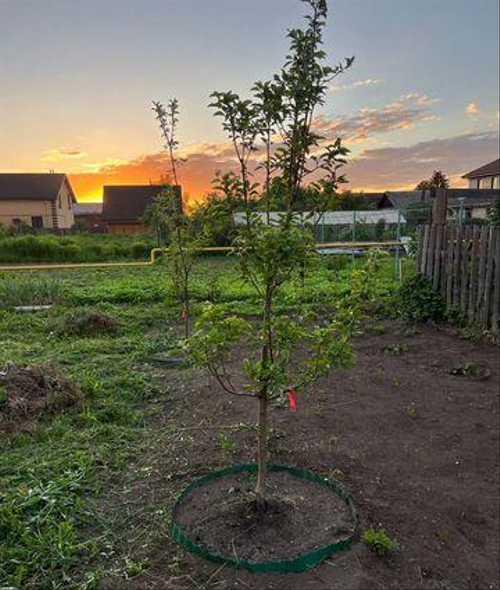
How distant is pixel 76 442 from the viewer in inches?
112

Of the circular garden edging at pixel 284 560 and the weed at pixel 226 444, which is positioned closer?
the circular garden edging at pixel 284 560

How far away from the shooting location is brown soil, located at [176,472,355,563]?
187cm

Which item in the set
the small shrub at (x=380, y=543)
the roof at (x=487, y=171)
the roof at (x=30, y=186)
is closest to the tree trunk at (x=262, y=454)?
the small shrub at (x=380, y=543)

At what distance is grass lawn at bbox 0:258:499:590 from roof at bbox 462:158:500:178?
110 ft

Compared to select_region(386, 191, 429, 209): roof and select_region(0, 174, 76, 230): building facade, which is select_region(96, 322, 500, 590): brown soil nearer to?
select_region(0, 174, 76, 230): building facade

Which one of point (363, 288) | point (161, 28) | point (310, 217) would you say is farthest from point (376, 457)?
point (161, 28)

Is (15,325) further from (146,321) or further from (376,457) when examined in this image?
(376,457)

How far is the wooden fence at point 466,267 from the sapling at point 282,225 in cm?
376

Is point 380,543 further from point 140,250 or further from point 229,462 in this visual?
point 140,250

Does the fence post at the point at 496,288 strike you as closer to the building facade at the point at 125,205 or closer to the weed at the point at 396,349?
the weed at the point at 396,349

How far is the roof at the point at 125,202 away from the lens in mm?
32375

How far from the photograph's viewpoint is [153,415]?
339cm

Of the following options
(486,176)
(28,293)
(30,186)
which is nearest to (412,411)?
(28,293)

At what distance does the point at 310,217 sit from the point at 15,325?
5.74 metres
